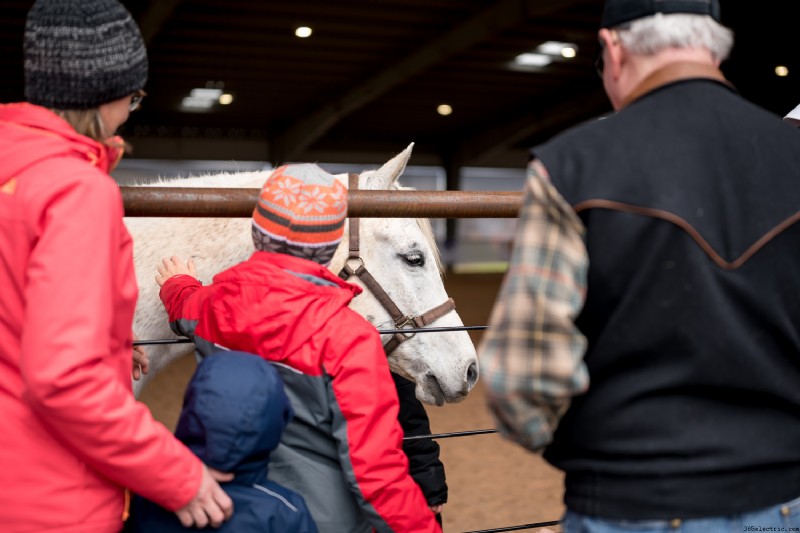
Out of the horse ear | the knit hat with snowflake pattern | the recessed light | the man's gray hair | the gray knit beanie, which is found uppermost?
the man's gray hair

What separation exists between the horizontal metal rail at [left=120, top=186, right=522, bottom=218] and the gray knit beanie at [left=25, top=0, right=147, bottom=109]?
0.60 m

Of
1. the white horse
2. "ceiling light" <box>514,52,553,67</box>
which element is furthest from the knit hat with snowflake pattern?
"ceiling light" <box>514,52,553,67</box>

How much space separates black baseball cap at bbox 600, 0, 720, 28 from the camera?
1175 mm

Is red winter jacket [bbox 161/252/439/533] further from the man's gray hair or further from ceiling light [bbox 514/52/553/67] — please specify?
ceiling light [bbox 514/52/553/67]

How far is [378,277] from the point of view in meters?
2.56

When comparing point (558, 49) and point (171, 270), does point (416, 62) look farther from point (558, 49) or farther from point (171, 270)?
point (171, 270)

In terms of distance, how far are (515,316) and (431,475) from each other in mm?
1309

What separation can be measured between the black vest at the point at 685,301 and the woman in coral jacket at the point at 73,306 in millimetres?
627

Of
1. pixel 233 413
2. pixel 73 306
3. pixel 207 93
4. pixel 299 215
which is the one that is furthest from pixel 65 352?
pixel 207 93

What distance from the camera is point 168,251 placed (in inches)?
98.0

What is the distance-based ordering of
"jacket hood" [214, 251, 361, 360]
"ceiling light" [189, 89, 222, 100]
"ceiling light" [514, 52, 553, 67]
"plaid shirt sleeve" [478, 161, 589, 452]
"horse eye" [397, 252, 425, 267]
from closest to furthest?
"plaid shirt sleeve" [478, 161, 589, 452] → "jacket hood" [214, 251, 361, 360] → "horse eye" [397, 252, 425, 267] → "ceiling light" [514, 52, 553, 67] → "ceiling light" [189, 89, 222, 100]

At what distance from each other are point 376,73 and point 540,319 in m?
15.2

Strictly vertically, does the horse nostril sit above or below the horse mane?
below

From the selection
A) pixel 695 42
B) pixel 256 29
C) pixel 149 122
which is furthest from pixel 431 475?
pixel 149 122
